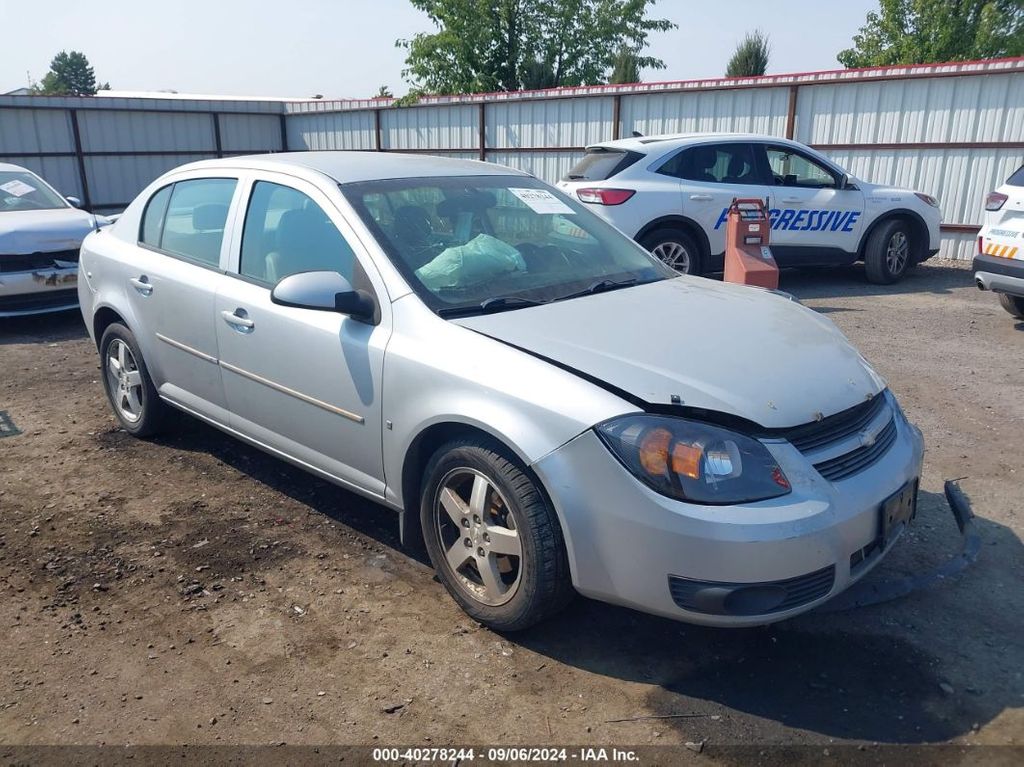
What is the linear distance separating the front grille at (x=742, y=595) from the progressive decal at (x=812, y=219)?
7.81 meters

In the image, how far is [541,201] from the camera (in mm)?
4262

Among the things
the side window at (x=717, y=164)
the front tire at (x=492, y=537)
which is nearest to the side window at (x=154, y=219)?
the front tire at (x=492, y=537)

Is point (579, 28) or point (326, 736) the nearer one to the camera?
point (326, 736)

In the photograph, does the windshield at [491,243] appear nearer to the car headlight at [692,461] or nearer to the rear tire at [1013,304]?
the car headlight at [692,461]

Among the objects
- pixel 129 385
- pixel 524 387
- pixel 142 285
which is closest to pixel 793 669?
pixel 524 387

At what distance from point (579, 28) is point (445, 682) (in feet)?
93.9

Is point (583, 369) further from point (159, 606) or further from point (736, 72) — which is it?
point (736, 72)

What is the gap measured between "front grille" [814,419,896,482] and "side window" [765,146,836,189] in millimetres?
7406

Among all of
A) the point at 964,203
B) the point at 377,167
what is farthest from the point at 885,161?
the point at 377,167

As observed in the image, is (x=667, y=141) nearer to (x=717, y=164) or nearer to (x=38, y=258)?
(x=717, y=164)

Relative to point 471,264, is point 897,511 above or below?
below

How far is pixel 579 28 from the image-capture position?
2847cm

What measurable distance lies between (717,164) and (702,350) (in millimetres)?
7294

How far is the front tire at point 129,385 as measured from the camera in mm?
4980
